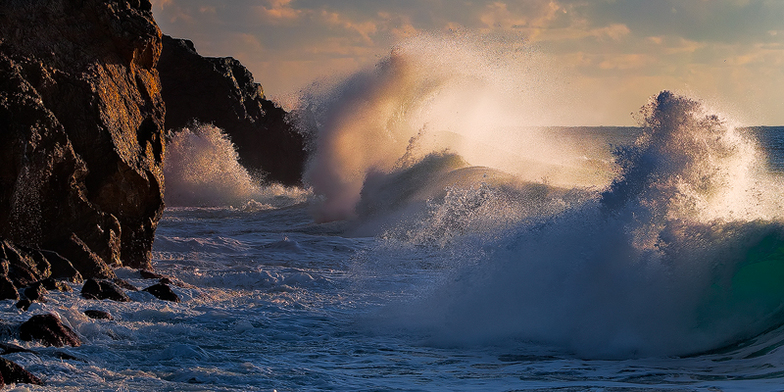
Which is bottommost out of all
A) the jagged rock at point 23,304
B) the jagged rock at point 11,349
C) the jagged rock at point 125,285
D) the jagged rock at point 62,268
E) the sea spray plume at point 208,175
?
the jagged rock at point 11,349

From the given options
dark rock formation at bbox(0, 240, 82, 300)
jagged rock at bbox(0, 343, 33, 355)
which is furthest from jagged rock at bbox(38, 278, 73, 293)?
jagged rock at bbox(0, 343, 33, 355)

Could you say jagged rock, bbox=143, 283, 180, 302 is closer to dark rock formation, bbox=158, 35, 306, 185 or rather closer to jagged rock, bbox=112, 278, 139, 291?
jagged rock, bbox=112, 278, 139, 291

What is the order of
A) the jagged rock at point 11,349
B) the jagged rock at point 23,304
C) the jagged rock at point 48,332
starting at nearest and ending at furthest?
the jagged rock at point 11,349 → the jagged rock at point 48,332 → the jagged rock at point 23,304

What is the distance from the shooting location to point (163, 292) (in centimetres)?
736

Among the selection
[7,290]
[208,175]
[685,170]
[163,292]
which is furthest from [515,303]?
[208,175]

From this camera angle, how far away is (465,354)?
599 cm

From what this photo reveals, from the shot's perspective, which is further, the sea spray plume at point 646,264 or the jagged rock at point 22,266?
the jagged rock at point 22,266

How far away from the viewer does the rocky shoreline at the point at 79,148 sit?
7000 mm

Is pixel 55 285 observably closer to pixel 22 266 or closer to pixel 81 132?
pixel 22 266

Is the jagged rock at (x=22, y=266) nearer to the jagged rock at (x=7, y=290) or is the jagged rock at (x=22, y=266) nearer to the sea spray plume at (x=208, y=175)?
the jagged rock at (x=7, y=290)

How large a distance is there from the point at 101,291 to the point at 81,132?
83.7 inches

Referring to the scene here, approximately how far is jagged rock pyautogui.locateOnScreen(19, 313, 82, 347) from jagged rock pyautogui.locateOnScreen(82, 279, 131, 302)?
1459 millimetres

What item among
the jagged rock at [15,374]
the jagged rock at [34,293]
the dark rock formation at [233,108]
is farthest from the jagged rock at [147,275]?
the dark rock formation at [233,108]

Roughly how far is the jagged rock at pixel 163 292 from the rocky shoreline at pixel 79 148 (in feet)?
0.04
